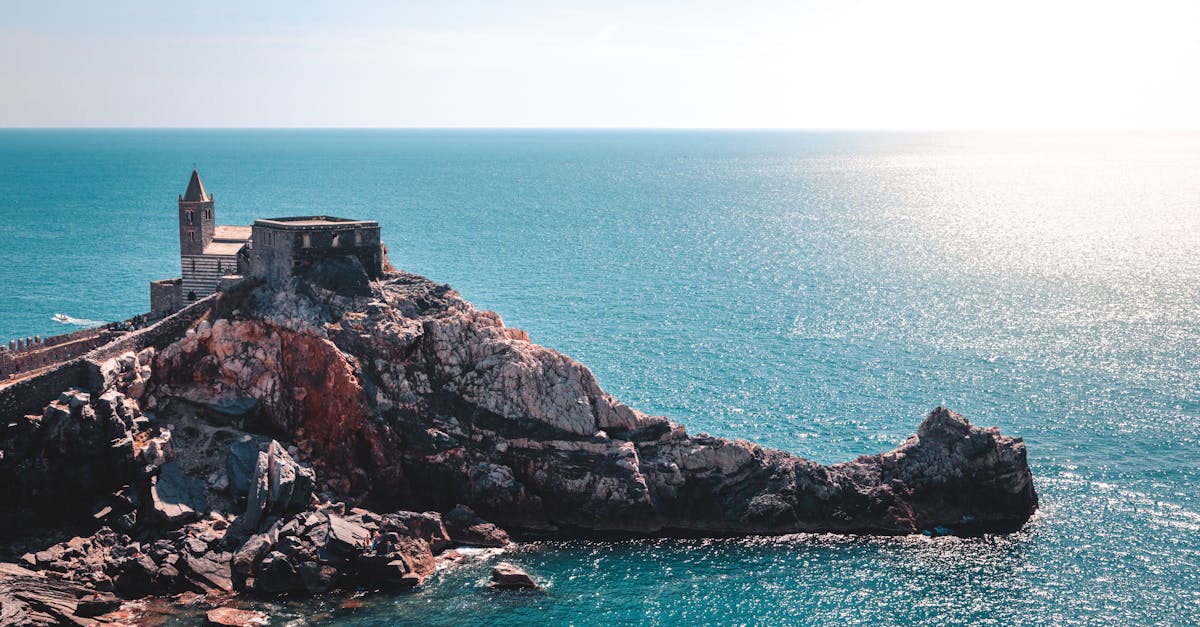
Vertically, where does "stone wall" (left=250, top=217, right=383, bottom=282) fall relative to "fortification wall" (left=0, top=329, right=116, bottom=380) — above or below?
above

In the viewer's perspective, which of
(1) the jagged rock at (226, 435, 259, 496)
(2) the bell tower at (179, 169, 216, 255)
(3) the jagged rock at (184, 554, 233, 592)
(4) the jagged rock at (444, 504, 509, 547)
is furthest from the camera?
(2) the bell tower at (179, 169, 216, 255)

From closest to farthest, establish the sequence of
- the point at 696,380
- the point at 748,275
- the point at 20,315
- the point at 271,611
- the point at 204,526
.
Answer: the point at 271,611
the point at 204,526
the point at 696,380
the point at 20,315
the point at 748,275

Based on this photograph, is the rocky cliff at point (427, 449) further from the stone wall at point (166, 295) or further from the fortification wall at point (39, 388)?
the stone wall at point (166, 295)

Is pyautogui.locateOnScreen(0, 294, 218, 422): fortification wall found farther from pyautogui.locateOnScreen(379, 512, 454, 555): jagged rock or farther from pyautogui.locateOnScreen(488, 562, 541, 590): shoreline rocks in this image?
pyautogui.locateOnScreen(488, 562, 541, 590): shoreline rocks

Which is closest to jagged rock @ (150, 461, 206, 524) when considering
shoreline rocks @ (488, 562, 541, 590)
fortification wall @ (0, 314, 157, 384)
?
fortification wall @ (0, 314, 157, 384)

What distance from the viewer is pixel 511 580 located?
6278 centimetres

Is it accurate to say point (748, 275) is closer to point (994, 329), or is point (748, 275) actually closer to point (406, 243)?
point (994, 329)

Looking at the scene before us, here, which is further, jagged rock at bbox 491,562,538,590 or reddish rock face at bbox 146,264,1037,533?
reddish rock face at bbox 146,264,1037,533

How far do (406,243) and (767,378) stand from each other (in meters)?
85.0

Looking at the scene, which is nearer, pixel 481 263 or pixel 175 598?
pixel 175 598

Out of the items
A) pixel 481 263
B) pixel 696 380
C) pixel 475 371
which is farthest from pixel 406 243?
pixel 475 371

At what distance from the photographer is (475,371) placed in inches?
2992

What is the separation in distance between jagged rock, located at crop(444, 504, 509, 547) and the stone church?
69.2 ft

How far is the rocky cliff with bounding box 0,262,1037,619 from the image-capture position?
2657 inches
